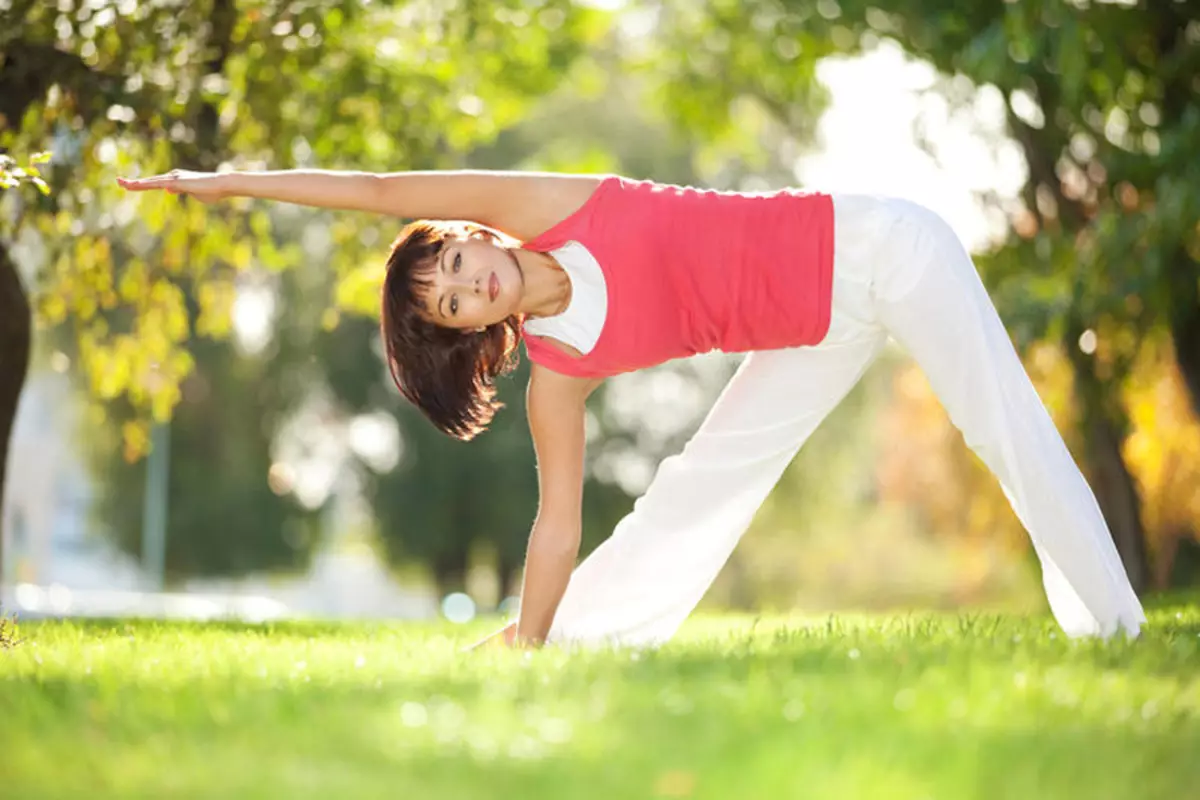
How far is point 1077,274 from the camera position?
11.4m

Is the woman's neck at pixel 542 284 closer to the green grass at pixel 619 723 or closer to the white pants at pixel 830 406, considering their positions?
the white pants at pixel 830 406

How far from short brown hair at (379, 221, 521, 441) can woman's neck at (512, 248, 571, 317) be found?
18 centimetres

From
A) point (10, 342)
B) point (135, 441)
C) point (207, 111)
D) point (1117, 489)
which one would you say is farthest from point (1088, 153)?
point (10, 342)

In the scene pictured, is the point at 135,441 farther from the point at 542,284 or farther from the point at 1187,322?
the point at 1187,322

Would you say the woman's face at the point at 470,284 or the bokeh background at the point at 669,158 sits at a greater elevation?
the woman's face at the point at 470,284

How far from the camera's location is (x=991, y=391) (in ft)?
16.0

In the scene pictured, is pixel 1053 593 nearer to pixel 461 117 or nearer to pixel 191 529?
pixel 461 117

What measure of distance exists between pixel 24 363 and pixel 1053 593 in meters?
6.00

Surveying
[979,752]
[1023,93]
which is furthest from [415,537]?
[979,752]

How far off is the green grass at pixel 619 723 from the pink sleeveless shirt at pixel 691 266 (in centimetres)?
99

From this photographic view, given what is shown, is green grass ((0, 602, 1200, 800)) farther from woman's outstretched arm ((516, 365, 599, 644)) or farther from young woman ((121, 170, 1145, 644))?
young woman ((121, 170, 1145, 644))

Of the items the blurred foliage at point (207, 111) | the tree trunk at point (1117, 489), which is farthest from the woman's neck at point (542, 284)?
the tree trunk at point (1117, 489)

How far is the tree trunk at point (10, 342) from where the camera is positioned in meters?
8.61

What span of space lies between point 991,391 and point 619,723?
2.07m
